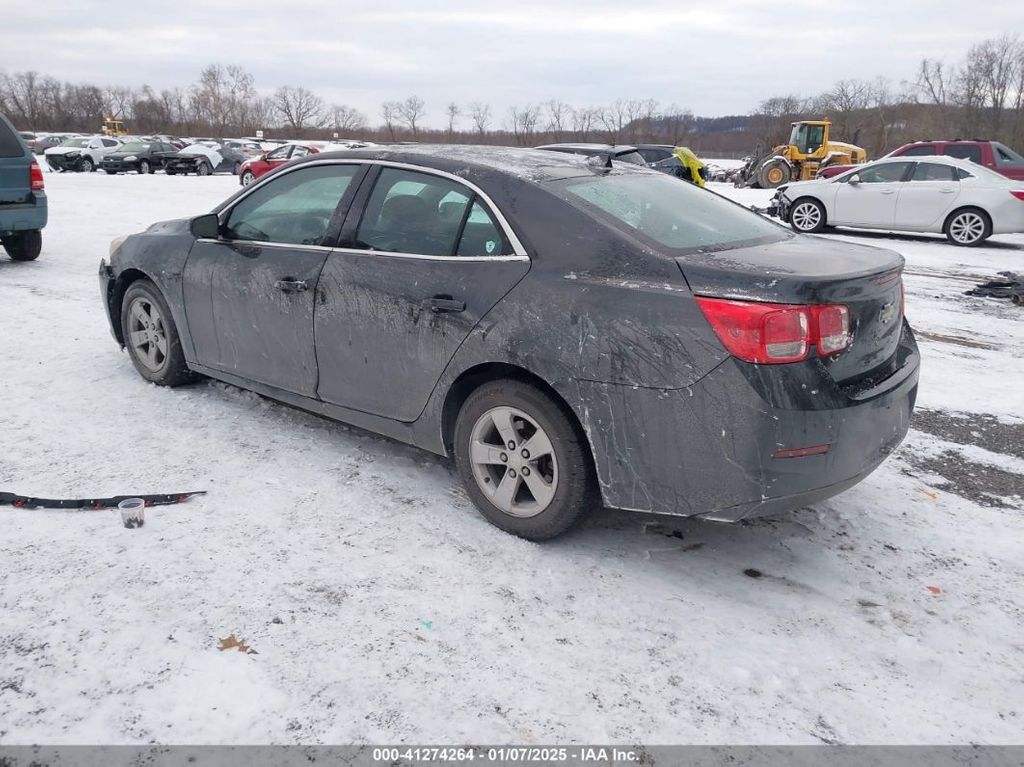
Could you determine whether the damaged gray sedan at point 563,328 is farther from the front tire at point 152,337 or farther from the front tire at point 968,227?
the front tire at point 968,227

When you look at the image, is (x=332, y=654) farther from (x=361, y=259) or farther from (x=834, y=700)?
(x=361, y=259)

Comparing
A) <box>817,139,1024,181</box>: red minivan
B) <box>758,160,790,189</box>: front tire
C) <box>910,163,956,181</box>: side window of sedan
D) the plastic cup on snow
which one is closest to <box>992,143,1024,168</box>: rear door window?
<box>817,139,1024,181</box>: red minivan

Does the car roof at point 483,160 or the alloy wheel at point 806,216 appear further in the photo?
the alloy wheel at point 806,216

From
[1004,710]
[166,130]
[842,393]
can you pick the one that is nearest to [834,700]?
[1004,710]

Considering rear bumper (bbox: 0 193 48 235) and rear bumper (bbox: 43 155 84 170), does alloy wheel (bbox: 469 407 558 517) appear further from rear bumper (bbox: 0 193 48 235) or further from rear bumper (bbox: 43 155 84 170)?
rear bumper (bbox: 43 155 84 170)

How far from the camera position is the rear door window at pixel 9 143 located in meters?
8.68

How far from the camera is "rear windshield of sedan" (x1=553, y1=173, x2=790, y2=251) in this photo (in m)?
3.17

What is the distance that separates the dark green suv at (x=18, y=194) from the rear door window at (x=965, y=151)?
52.9ft

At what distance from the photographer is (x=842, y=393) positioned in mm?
2764

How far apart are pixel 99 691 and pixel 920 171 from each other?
49.4 ft

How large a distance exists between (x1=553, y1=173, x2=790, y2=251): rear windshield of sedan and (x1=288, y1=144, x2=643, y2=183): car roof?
0.44 ft

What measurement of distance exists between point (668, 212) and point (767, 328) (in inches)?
41.3

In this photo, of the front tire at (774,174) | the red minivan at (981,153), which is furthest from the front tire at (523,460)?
A: the front tire at (774,174)

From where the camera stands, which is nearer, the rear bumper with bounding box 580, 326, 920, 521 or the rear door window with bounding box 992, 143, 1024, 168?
the rear bumper with bounding box 580, 326, 920, 521
